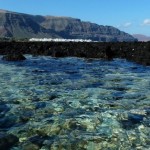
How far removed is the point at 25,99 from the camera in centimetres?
1528

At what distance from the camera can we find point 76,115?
12.6 meters

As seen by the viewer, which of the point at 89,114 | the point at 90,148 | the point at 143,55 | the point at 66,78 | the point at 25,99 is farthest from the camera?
the point at 143,55

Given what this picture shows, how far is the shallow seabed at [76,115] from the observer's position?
996 cm

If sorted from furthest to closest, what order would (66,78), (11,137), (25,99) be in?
(66,78), (25,99), (11,137)

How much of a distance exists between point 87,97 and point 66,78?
711cm

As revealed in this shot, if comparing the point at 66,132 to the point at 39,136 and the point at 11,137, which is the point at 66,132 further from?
the point at 11,137

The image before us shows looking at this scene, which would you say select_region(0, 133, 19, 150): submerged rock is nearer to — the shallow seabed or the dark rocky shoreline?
the shallow seabed

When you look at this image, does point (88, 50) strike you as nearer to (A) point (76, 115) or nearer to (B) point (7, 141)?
(A) point (76, 115)

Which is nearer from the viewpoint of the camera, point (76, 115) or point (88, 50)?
point (76, 115)

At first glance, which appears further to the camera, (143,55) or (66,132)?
(143,55)

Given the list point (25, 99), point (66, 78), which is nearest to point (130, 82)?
point (66, 78)

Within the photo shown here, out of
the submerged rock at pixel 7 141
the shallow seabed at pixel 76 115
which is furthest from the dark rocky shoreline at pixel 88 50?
the submerged rock at pixel 7 141

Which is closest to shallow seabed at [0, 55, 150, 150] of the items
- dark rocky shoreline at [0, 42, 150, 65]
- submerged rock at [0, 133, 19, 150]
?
submerged rock at [0, 133, 19, 150]

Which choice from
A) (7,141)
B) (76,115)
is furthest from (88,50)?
(7,141)
